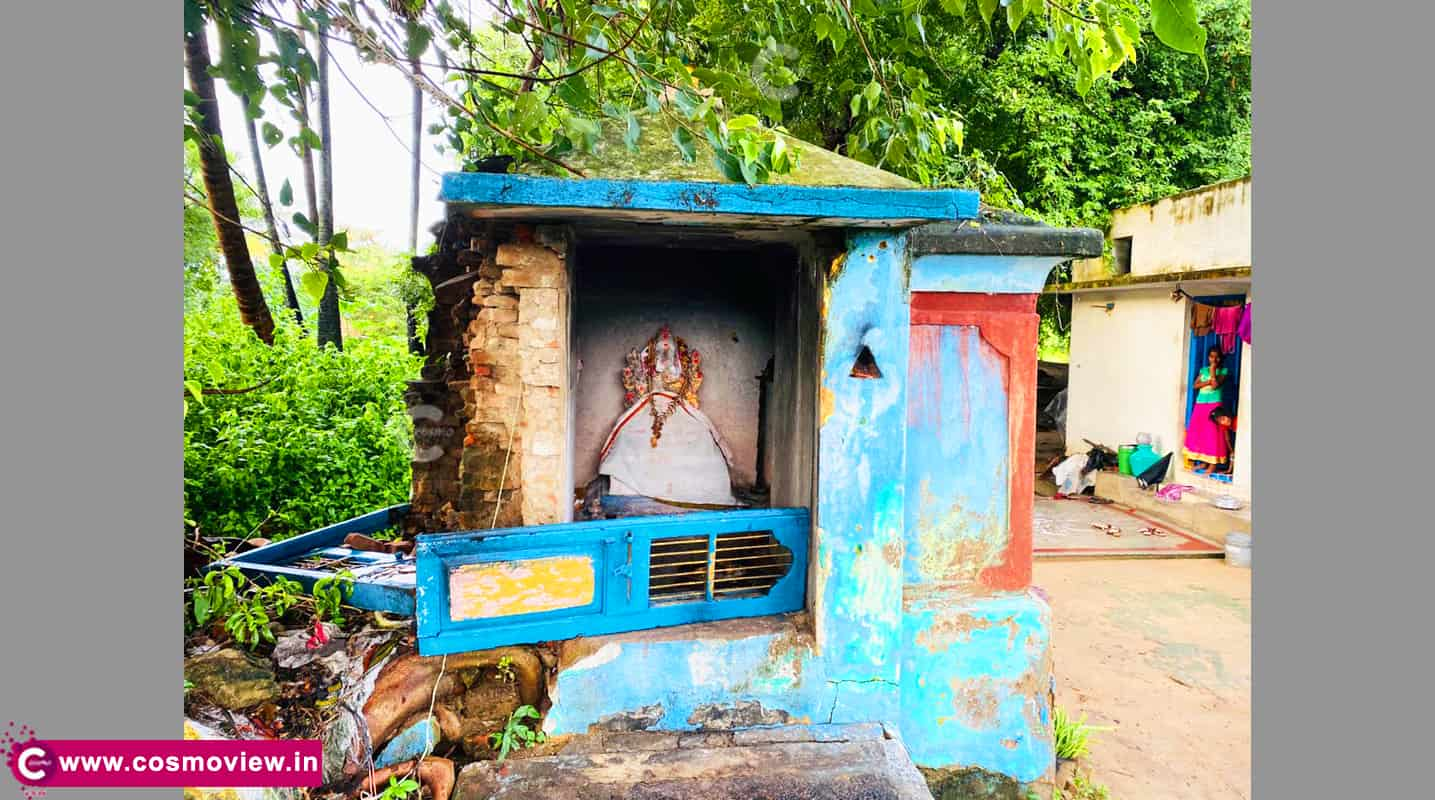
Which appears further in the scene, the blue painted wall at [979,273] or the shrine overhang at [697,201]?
the blue painted wall at [979,273]

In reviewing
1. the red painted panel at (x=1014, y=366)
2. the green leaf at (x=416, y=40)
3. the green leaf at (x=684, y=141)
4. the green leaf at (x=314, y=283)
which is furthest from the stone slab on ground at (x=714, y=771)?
the green leaf at (x=416, y=40)

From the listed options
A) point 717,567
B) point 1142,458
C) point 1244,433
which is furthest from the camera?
point 1142,458

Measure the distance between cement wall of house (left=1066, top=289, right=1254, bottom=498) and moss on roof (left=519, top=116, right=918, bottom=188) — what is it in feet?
28.3

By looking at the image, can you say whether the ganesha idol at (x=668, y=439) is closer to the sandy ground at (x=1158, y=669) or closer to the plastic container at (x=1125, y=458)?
the sandy ground at (x=1158, y=669)

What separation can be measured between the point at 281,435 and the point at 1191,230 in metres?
11.9

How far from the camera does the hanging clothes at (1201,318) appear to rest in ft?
34.8

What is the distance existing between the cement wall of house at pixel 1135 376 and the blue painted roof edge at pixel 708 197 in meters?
8.62

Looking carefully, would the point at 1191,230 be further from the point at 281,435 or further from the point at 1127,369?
the point at 281,435

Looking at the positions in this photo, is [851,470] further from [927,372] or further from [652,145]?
[652,145]

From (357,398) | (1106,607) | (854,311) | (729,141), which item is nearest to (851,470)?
(854,311)

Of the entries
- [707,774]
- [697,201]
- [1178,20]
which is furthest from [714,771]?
[1178,20]

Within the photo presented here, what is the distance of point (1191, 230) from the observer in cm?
1042

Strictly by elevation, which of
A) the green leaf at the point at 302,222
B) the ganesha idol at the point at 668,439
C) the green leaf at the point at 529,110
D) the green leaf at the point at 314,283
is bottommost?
the ganesha idol at the point at 668,439
